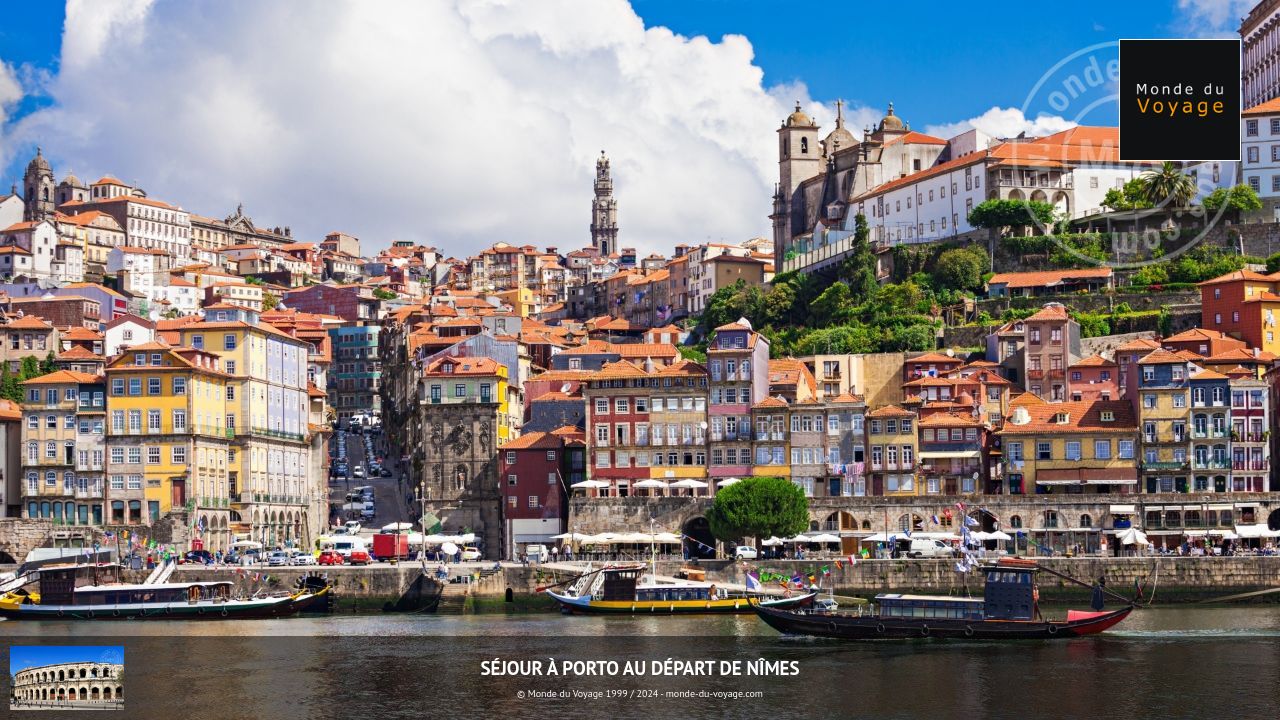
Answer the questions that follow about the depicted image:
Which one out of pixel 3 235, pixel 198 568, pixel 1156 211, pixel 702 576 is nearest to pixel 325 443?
pixel 198 568

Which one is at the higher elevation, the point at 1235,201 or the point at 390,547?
the point at 1235,201

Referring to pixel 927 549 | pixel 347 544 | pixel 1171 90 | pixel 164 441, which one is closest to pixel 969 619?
pixel 927 549

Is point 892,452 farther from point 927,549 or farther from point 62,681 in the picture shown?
point 62,681

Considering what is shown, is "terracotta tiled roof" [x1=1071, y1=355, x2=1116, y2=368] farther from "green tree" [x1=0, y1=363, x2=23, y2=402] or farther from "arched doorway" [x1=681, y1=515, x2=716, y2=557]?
"green tree" [x1=0, y1=363, x2=23, y2=402]

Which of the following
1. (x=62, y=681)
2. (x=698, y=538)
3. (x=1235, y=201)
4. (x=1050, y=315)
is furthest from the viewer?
(x=1235, y=201)

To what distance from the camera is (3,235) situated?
190m

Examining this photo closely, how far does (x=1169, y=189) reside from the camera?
12838 cm

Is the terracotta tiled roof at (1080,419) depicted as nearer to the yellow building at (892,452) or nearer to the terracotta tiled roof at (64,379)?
the yellow building at (892,452)

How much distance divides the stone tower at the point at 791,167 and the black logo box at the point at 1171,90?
11121 centimetres

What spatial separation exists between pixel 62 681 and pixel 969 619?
3405 cm

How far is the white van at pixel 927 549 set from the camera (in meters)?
90.3

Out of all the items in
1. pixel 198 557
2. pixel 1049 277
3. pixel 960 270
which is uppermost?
pixel 960 270

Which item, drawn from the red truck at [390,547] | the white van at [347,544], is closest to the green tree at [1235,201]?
the red truck at [390,547]

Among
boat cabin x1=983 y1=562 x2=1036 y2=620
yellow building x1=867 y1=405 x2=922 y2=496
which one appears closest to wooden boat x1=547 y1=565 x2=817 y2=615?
boat cabin x1=983 y1=562 x2=1036 y2=620
